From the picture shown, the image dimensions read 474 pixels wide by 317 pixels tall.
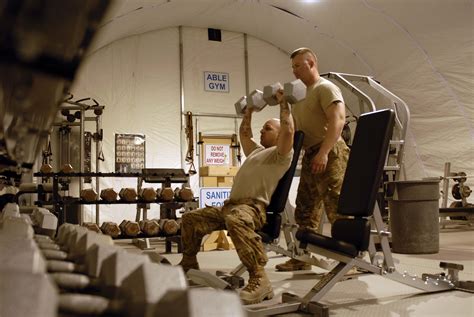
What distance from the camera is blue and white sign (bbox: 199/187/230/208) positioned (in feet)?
18.5

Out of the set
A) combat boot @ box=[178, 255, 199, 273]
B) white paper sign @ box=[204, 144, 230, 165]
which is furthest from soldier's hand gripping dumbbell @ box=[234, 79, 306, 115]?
white paper sign @ box=[204, 144, 230, 165]

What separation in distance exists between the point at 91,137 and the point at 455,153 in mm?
5432

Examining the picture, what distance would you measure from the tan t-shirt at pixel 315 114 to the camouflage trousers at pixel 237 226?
0.63 m

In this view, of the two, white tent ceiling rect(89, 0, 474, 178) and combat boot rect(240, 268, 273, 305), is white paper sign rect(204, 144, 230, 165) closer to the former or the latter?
white tent ceiling rect(89, 0, 474, 178)

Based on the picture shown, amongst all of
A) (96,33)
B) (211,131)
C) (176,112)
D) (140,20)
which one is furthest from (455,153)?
(96,33)

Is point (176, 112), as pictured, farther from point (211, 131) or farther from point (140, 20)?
point (140, 20)

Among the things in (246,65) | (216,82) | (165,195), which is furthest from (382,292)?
(246,65)

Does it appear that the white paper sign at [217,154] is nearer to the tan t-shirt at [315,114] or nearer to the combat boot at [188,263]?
the tan t-shirt at [315,114]

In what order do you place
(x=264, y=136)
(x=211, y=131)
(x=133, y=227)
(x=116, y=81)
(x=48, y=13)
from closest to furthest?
(x=48, y=13) < (x=264, y=136) < (x=133, y=227) < (x=116, y=81) < (x=211, y=131)

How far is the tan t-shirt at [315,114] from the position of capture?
2773mm

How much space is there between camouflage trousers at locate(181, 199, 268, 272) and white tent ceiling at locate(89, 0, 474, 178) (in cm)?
444

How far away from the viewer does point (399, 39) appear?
6.62m

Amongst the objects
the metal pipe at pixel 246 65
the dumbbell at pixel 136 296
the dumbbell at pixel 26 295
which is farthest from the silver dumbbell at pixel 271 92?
the metal pipe at pixel 246 65

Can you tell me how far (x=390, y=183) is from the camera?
12.5 ft
